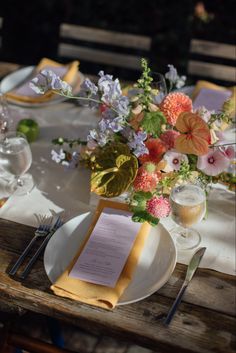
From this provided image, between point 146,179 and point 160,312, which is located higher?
point 146,179

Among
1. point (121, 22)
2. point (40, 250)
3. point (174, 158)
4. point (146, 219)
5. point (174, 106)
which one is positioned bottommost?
point (121, 22)

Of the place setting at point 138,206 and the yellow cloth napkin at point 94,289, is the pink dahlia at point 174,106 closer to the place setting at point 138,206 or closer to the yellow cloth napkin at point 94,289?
the place setting at point 138,206

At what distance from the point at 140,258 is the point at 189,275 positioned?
12cm

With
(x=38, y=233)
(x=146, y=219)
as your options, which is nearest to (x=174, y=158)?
→ (x=146, y=219)

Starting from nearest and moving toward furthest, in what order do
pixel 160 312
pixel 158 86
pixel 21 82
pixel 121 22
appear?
1. pixel 160 312
2. pixel 158 86
3. pixel 21 82
4. pixel 121 22

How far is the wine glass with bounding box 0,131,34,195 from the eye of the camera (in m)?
A: 1.39

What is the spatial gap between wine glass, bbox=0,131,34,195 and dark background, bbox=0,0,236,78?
1.87m

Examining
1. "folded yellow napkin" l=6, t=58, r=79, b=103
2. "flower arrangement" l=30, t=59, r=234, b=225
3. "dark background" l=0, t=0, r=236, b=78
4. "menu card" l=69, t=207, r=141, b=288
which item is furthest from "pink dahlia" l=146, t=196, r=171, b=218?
"dark background" l=0, t=0, r=236, b=78

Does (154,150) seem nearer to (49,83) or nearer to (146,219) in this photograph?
(146,219)

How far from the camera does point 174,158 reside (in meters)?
1.22

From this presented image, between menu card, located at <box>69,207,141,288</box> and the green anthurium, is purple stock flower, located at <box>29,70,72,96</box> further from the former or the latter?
menu card, located at <box>69,207,141,288</box>

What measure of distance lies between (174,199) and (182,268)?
158 mm

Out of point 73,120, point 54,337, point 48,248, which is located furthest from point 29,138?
point 54,337

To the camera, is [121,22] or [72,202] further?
[121,22]
